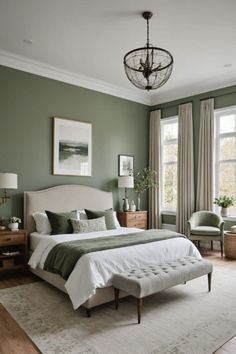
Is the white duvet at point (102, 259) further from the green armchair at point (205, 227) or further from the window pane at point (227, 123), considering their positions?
the window pane at point (227, 123)

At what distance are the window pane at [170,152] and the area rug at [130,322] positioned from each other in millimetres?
3701

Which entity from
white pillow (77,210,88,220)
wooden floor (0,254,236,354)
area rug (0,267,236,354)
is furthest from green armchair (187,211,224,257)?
wooden floor (0,254,236,354)

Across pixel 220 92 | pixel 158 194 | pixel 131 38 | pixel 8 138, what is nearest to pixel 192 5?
pixel 131 38

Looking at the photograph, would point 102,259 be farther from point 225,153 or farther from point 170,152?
point 170,152

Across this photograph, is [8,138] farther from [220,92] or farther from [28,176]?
[220,92]

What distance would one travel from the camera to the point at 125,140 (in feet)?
22.3

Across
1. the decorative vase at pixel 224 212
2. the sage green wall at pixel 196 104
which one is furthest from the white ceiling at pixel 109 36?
the decorative vase at pixel 224 212

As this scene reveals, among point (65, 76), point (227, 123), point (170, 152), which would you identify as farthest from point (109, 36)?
point (170, 152)

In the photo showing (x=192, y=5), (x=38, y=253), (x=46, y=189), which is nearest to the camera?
(x=192, y=5)

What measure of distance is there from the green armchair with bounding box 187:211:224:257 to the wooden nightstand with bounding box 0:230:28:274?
10.2ft

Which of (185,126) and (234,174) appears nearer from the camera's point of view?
(234,174)

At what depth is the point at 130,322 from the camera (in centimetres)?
291

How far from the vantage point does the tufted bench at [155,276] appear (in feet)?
9.48

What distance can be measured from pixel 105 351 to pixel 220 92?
542 cm
